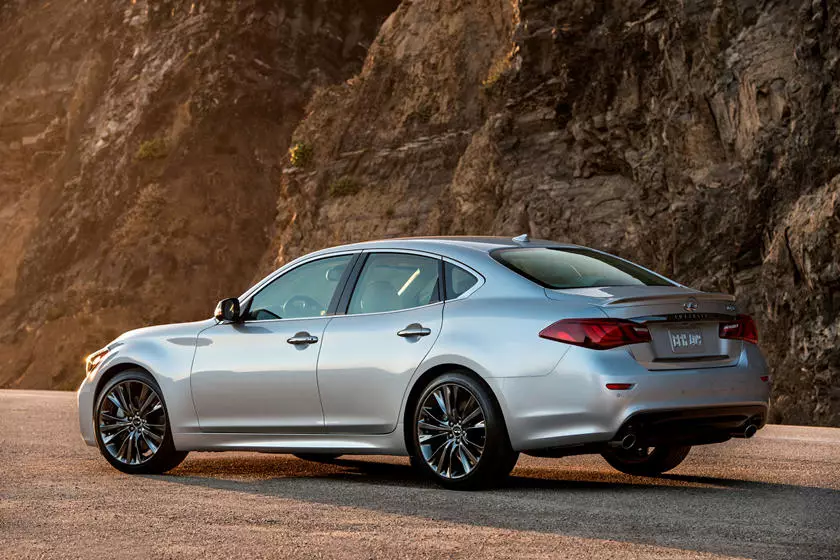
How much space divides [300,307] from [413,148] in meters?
28.6

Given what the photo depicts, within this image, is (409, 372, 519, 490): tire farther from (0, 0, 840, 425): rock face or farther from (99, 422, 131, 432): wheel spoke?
(0, 0, 840, 425): rock face

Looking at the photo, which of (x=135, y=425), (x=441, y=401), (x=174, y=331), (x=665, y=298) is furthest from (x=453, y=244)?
(x=135, y=425)

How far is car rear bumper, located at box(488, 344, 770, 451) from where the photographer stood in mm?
7910

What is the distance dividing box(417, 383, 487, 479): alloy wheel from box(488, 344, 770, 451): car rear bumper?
25 cm

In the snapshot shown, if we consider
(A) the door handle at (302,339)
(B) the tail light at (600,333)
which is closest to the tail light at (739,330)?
(B) the tail light at (600,333)

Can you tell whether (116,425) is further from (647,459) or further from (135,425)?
(647,459)

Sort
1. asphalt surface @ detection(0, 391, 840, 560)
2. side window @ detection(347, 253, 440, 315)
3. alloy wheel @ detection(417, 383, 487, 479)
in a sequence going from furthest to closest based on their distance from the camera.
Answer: side window @ detection(347, 253, 440, 315) → alloy wheel @ detection(417, 383, 487, 479) → asphalt surface @ detection(0, 391, 840, 560)

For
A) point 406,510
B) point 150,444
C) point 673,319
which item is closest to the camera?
point 406,510

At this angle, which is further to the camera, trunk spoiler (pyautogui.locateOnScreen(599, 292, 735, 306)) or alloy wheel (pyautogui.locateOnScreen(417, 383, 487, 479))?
alloy wheel (pyautogui.locateOnScreen(417, 383, 487, 479))

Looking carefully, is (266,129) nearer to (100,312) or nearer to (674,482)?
(100,312)

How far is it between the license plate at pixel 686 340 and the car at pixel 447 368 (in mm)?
13

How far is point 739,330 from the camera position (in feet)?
28.4

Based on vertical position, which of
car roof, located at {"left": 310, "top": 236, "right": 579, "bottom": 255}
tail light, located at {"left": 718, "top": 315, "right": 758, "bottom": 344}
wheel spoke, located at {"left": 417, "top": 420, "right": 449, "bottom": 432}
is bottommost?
wheel spoke, located at {"left": 417, "top": 420, "right": 449, "bottom": 432}

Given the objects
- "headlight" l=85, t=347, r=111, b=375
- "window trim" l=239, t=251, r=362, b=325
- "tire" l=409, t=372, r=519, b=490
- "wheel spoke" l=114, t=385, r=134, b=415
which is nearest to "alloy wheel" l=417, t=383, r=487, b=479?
"tire" l=409, t=372, r=519, b=490
